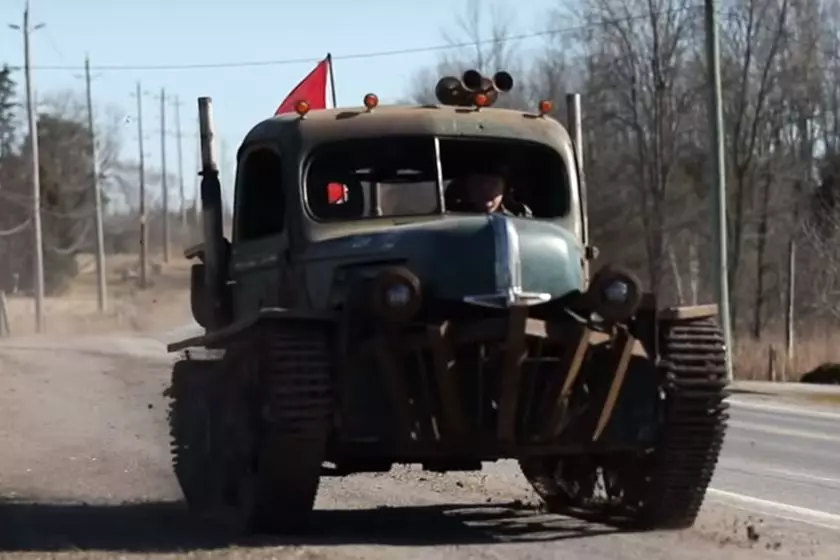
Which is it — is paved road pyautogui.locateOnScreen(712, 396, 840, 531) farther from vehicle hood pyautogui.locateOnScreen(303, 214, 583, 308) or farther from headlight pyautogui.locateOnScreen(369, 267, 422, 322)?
headlight pyautogui.locateOnScreen(369, 267, 422, 322)

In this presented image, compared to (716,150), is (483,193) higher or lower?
lower

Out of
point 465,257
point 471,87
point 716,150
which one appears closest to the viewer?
point 465,257

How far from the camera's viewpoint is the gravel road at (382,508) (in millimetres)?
9703

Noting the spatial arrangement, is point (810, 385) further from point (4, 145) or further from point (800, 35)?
point (4, 145)

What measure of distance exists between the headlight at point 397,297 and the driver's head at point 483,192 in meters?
1.72

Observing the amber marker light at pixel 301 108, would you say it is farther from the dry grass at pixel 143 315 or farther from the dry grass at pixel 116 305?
the dry grass at pixel 116 305

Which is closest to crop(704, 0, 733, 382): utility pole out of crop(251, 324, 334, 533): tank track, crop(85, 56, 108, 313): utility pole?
crop(251, 324, 334, 533): tank track

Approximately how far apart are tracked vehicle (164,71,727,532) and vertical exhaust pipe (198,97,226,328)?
0.73m

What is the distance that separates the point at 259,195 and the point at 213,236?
28.3 inches

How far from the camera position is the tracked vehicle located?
9562 millimetres

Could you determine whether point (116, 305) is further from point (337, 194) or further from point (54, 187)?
point (337, 194)

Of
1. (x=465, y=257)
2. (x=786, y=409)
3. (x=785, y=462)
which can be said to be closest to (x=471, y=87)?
(x=465, y=257)

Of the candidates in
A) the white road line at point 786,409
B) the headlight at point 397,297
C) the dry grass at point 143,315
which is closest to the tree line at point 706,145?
the dry grass at point 143,315

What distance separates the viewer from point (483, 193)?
11.1 metres
